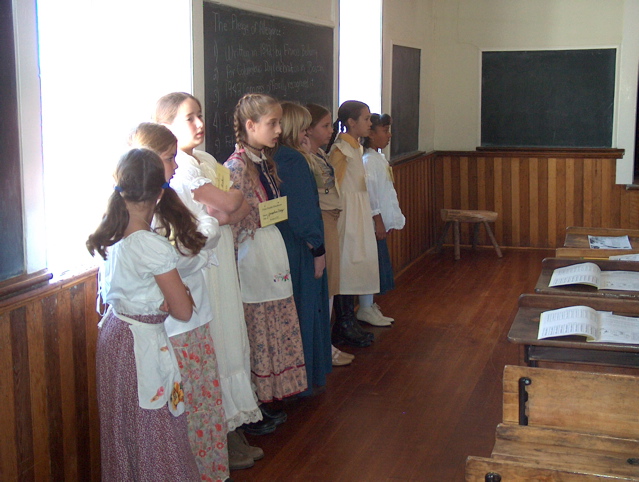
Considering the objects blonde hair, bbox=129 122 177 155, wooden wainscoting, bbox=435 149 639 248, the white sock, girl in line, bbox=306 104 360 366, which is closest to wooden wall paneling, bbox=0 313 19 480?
blonde hair, bbox=129 122 177 155

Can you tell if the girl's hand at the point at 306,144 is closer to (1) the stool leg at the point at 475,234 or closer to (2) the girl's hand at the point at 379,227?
(2) the girl's hand at the point at 379,227

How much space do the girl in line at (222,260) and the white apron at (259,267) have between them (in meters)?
0.28

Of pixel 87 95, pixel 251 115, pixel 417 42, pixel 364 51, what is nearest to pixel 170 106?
pixel 87 95

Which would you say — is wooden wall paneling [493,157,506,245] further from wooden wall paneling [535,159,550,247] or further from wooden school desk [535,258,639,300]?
wooden school desk [535,258,639,300]

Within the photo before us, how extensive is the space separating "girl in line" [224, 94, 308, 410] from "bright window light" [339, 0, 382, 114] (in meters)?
2.82

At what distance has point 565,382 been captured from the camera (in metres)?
2.20

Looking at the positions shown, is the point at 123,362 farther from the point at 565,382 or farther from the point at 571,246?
the point at 571,246

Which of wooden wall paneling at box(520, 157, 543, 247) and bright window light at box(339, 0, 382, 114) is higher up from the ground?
bright window light at box(339, 0, 382, 114)

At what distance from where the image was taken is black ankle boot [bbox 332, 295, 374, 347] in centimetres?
486

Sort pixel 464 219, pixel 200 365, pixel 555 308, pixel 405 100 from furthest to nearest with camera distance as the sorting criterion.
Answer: pixel 464 219
pixel 405 100
pixel 555 308
pixel 200 365

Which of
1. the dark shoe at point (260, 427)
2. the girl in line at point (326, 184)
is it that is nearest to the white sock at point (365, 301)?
the girl in line at point (326, 184)

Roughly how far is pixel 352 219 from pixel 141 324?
2.54 metres

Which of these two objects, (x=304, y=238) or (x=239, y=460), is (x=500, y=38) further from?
(x=239, y=460)

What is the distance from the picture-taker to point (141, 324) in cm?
238
